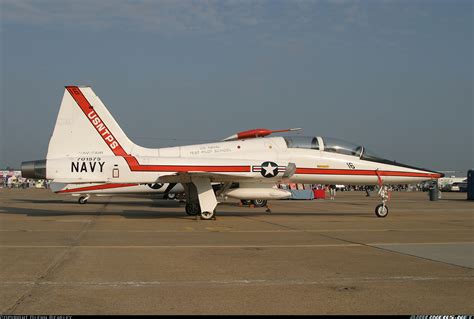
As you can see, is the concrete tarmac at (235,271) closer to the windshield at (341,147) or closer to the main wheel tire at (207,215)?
the main wheel tire at (207,215)

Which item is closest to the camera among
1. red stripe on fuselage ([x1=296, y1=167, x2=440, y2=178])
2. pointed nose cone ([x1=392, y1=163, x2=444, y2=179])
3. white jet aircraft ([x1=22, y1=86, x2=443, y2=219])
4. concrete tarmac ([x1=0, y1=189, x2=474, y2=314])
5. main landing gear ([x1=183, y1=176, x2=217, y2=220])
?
concrete tarmac ([x1=0, y1=189, x2=474, y2=314])

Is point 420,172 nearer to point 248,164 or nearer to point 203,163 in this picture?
point 248,164

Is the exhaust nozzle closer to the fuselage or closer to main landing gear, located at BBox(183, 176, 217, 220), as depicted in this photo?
the fuselage

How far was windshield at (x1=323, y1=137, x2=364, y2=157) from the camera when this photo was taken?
2006 cm

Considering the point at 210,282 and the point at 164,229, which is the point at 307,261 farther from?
the point at 164,229

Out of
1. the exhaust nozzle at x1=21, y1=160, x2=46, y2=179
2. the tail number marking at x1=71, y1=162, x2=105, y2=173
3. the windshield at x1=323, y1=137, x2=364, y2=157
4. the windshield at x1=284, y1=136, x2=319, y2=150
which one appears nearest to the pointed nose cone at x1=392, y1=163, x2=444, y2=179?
the windshield at x1=323, y1=137, x2=364, y2=157

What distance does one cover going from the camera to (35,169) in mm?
18625

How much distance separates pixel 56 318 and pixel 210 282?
2.58m

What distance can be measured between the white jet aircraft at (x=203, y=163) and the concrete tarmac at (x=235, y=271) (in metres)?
4.05

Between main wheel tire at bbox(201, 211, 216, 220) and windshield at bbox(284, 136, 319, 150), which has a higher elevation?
windshield at bbox(284, 136, 319, 150)

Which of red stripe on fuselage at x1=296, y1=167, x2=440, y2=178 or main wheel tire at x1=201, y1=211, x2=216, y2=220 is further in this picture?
red stripe on fuselage at x1=296, y1=167, x2=440, y2=178

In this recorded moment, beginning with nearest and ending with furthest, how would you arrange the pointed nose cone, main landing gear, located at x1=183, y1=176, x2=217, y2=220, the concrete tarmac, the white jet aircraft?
1. the concrete tarmac
2. main landing gear, located at x1=183, y1=176, x2=217, y2=220
3. the white jet aircraft
4. the pointed nose cone

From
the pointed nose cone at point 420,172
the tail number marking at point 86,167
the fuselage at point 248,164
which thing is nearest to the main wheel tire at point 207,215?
the fuselage at point 248,164

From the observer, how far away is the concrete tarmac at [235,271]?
19.5 feet
